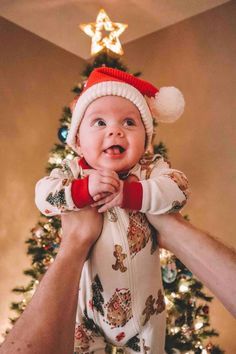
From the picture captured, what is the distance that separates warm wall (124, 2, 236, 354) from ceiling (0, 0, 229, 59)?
0.11 meters

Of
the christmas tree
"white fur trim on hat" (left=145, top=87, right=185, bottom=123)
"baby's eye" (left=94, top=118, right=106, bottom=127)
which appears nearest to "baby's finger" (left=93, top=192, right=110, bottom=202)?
"baby's eye" (left=94, top=118, right=106, bottom=127)

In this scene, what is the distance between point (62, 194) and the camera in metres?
0.76

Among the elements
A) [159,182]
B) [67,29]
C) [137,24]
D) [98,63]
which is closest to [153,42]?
[137,24]

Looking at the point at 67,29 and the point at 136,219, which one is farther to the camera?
the point at 67,29

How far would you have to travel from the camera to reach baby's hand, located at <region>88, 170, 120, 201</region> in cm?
72

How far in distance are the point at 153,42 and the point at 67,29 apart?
0.80 meters

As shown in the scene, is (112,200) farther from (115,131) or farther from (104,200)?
(115,131)

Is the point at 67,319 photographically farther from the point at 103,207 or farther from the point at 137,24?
the point at 137,24

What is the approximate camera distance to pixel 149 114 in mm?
952

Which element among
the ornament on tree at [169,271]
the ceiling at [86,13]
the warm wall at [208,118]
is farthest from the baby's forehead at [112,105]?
the ceiling at [86,13]

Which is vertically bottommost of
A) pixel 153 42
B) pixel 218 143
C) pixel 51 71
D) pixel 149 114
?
pixel 149 114

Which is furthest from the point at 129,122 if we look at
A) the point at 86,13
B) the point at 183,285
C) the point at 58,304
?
the point at 86,13

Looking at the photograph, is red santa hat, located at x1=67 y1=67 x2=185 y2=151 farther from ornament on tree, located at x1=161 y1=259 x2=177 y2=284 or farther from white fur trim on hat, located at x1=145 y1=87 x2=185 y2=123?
ornament on tree, located at x1=161 y1=259 x2=177 y2=284

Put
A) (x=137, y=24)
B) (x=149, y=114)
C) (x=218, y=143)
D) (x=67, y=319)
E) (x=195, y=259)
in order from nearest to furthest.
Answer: (x=67, y=319), (x=195, y=259), (x=149, y=114), (x=218, y=143), (x=137, y=24)
